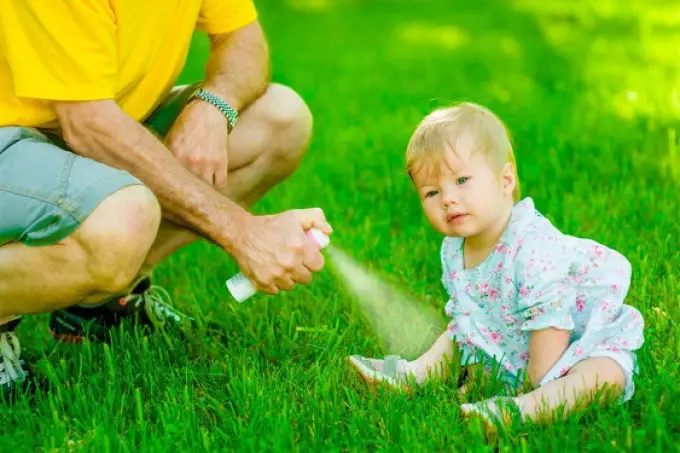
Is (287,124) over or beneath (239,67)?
beneath

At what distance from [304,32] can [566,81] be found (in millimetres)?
3926

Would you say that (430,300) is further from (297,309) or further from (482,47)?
(482,47)

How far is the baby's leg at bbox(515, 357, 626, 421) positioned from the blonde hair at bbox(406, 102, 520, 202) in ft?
1.87

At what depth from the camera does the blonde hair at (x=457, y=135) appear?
8.87 ft

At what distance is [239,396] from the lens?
272cm

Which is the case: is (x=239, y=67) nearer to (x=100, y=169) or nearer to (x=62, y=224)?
(x=100, y=169)

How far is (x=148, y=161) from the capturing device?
2.91 m

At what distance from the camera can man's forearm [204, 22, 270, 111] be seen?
11.2 feet

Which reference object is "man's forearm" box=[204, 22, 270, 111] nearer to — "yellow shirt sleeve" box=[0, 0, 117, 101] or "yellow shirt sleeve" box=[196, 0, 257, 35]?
"yellow shirt sleeve" box=[196, 0, 257, 35]

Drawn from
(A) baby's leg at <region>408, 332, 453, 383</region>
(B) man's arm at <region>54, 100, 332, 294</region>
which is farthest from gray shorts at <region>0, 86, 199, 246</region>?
(A) baby's leg at <region>408, 332, 453, 383</region>

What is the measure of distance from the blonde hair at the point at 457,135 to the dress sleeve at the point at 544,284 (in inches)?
9.9

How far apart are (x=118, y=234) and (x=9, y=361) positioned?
1.88 feet

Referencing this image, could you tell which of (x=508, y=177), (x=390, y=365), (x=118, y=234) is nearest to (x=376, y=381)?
(x=390, y=365)

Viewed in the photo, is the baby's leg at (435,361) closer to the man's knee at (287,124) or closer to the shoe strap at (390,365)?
the shoe strap at (390,365)
